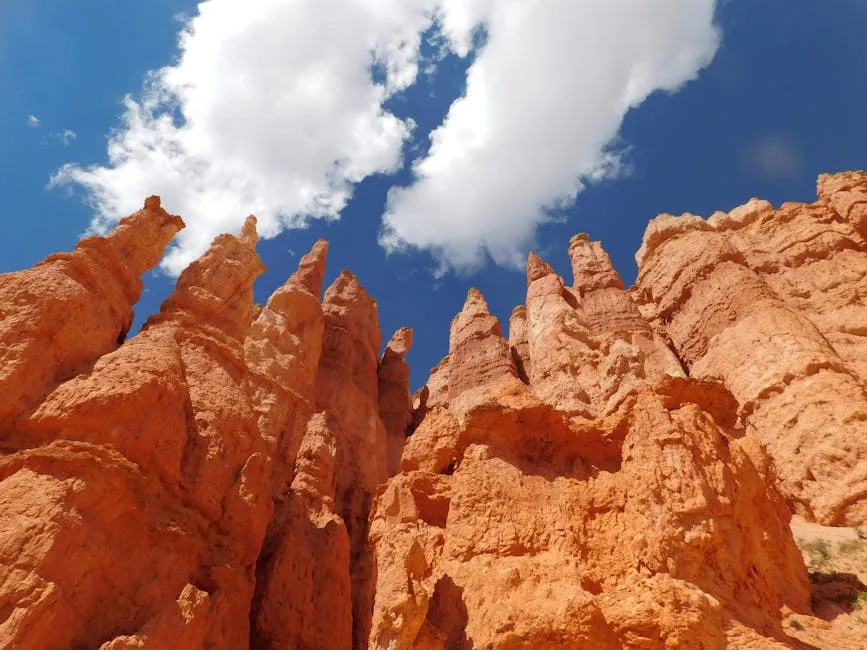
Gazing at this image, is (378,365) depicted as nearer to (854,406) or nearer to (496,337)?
(496,337)

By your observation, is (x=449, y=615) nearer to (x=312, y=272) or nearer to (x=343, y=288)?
(x=312, y=272)

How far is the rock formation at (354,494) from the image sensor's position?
9750mm

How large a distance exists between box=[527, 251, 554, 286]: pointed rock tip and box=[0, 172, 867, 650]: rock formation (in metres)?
18.8

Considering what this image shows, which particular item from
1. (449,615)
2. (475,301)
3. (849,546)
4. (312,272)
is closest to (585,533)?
(449,615)

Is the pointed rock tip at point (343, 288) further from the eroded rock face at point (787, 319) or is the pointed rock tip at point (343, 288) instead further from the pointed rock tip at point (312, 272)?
the eroded rock face at point (787, 319)

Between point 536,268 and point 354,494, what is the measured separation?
24296 mm

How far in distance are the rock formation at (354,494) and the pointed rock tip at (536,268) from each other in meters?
18.8

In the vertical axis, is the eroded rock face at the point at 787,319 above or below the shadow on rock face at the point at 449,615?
above

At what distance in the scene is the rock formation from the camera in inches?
384

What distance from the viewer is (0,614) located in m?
9.31

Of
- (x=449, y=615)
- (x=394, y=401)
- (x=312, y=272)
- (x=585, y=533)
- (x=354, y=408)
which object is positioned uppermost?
(x=312, y=272)

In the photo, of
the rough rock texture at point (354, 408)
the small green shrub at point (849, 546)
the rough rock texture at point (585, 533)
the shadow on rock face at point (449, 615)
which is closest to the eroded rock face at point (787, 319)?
the small green shrub at point (849, 546)

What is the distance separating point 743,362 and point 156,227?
25282 millimetres

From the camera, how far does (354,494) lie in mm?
26359
